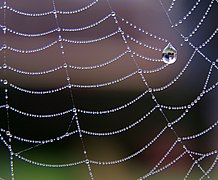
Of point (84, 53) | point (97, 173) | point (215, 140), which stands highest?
point (84, 53)

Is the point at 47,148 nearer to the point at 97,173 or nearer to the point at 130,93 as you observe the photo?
the point at 97,173

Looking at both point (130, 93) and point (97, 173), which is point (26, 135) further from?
point (130, 93)

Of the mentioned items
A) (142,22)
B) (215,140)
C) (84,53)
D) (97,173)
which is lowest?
(97,173)

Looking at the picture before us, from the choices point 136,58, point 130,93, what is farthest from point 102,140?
point 136,58

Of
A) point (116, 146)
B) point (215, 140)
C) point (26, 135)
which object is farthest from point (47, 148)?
point (215, 140)

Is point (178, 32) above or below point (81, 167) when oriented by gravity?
above

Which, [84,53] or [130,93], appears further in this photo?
[130,93]
